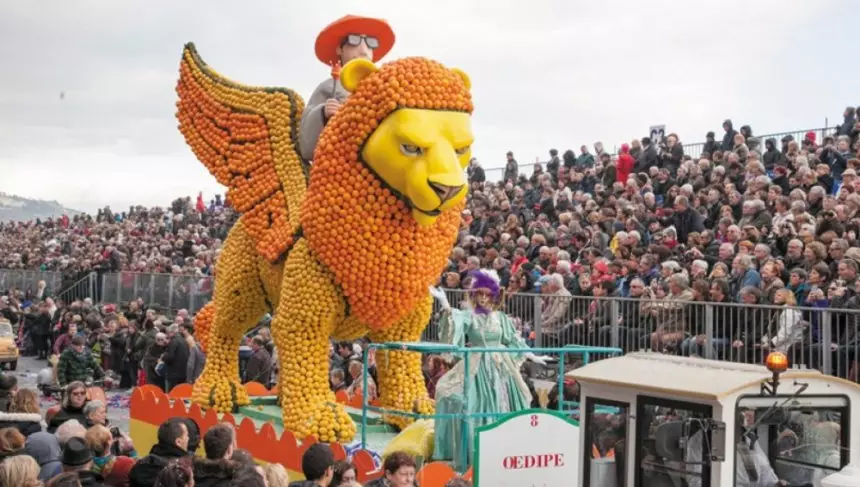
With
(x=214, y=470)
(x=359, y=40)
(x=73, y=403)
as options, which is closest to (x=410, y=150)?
(x=359, y=40)

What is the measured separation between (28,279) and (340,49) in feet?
79.2

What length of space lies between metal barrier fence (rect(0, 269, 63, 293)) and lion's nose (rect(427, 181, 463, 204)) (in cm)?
2253

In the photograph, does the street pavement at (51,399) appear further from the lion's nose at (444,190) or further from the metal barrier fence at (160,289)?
the lion's nose at (444,190)

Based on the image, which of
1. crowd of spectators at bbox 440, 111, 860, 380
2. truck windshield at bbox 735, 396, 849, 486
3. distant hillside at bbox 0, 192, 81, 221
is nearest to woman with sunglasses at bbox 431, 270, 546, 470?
crowd of spectators at bbox 440, 111, 860, 380

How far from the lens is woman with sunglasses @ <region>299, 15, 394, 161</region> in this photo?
35.1 ft

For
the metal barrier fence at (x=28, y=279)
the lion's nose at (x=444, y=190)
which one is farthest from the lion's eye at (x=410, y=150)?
the metal barrier fence at (x=28, y=279)

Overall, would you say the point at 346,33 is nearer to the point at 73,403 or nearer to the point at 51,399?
the point at 73,403

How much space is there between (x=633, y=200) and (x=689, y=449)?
10.8 metres

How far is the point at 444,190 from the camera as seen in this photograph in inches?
364

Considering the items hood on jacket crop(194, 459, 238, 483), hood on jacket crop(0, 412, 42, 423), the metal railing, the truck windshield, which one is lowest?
hood on jacket crop(194, 459, 238, 483)

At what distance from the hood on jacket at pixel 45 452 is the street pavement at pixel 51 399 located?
5.47m

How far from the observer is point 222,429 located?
688 centimetres

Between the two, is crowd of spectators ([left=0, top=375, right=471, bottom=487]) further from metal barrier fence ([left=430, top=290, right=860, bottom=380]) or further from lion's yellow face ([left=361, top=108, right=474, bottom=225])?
metal barrier fence ([left=430, top=290, right=860, bottom=380])

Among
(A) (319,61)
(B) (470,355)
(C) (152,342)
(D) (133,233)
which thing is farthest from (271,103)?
(D) (133,233)
